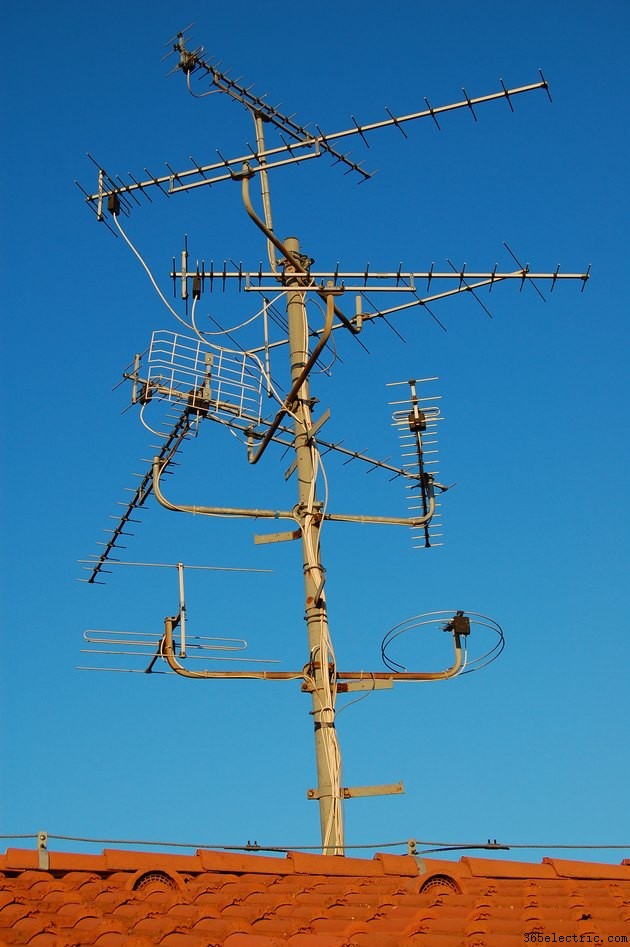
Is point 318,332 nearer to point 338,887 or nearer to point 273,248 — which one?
point 273,248

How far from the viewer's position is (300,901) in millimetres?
6273

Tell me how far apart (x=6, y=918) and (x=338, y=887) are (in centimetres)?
193

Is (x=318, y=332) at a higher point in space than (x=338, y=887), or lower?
higher

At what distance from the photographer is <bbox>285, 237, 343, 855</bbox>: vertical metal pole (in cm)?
909

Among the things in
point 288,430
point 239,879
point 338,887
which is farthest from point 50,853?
point 288,430

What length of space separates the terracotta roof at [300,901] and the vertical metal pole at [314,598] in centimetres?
190

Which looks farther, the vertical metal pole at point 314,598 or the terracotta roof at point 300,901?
the vertical metal pole at point 314,598

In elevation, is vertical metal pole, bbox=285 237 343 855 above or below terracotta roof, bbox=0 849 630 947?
above

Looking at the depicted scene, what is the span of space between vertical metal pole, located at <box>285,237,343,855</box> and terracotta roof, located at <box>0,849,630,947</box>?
190 centimetres

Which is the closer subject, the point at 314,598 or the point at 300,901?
the point at 300,901

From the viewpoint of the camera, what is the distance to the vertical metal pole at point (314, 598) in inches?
358

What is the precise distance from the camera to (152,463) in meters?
11.1

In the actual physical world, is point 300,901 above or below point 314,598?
below

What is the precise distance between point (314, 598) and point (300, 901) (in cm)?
377
